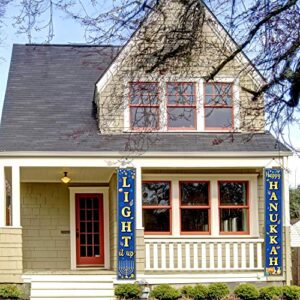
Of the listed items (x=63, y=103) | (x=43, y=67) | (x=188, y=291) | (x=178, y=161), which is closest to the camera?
(x=188, y=291)

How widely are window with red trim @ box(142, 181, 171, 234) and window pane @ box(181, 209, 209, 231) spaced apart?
0.39m

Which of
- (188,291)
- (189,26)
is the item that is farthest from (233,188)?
(189,26)

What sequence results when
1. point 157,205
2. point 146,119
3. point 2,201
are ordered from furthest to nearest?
1. point 157,205
2. point 2,201
3. point 146,119

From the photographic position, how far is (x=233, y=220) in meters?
18.5

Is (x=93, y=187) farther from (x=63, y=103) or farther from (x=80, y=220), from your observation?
(x=63, y=103)

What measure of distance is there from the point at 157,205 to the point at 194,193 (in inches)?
39.7

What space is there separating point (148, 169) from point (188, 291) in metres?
3.48

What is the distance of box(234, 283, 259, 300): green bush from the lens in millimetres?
16312

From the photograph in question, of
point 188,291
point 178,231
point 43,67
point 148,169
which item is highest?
point 43,67

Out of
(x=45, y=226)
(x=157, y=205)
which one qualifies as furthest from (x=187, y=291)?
(x=45, y=226)

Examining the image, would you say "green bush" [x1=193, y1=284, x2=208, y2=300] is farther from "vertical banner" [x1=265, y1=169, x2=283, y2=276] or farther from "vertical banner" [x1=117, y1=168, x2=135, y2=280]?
"vertical banner" [x1=265, y1=169, x2=283, y2=276]

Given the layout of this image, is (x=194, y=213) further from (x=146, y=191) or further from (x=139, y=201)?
(x=139, y=201)

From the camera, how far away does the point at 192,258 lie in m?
17.8

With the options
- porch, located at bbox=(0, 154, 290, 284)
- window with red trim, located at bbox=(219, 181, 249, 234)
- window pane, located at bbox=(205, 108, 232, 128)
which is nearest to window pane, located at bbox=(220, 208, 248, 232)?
window with red trim, located at bbox=(219, 181, 249, 234)
